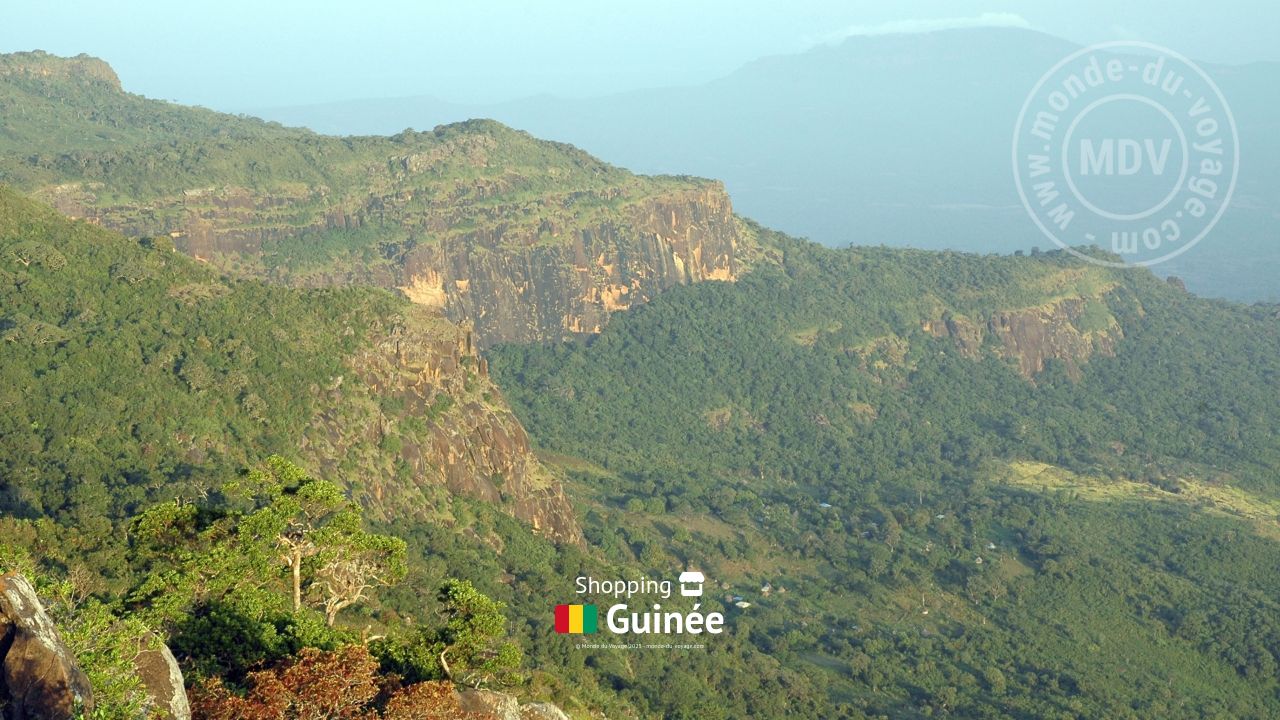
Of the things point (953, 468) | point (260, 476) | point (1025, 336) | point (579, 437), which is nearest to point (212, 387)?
point (260, 476)

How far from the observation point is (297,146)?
11375cm

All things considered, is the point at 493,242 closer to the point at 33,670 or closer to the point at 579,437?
the point at 579,437

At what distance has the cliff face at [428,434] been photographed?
63906 mm

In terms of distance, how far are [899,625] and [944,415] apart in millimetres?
42382

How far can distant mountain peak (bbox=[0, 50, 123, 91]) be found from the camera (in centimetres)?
13225

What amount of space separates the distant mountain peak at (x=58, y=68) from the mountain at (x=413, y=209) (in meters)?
1.66

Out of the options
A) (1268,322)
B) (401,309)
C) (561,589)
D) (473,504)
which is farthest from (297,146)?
→ (1268,322)

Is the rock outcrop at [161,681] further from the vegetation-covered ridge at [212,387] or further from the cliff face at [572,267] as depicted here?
the cliff face at [572,267]

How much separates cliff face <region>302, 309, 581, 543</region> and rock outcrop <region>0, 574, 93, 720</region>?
1526 inches

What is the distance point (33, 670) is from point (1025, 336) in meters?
109

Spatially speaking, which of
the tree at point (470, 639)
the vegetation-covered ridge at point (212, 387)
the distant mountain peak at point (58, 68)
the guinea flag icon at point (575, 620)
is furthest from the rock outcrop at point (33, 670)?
the distant mountain peak at point (58, 68)

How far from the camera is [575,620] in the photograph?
56.1m

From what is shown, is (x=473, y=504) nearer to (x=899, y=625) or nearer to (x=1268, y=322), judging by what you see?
(x=899, y=625)

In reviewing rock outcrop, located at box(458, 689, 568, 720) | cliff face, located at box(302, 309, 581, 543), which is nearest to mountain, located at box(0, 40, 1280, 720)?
cliff face, located at box(302, 309, 581, 543)
